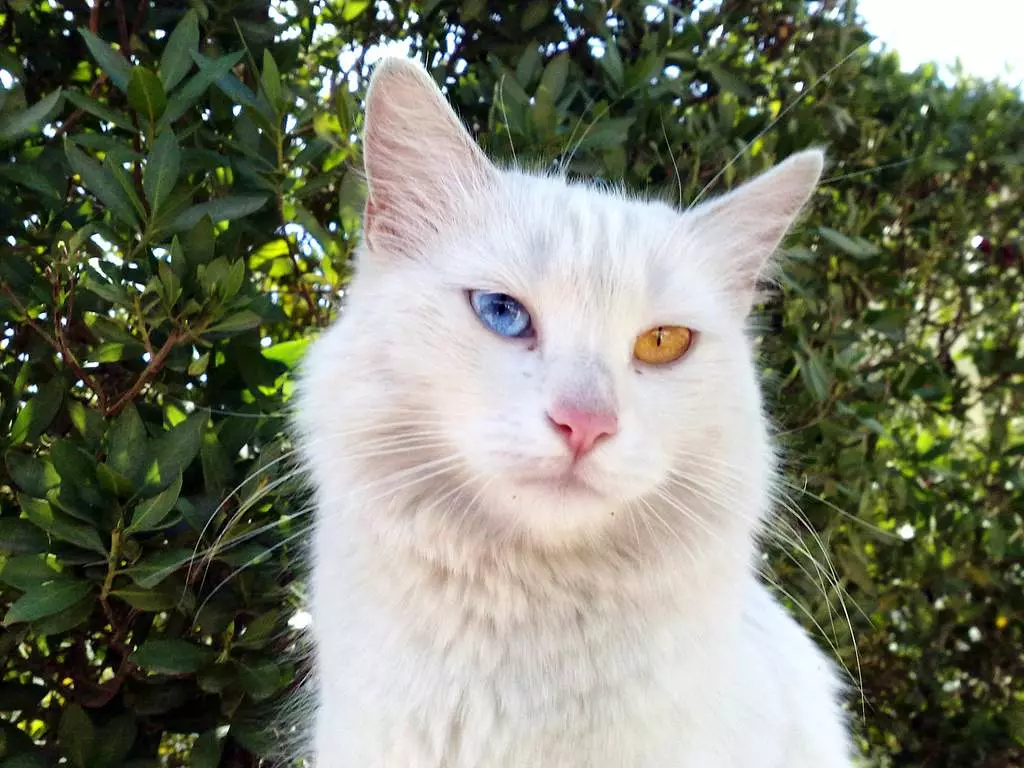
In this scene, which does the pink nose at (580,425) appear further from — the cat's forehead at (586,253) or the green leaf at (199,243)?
the green leaf at (199,243)

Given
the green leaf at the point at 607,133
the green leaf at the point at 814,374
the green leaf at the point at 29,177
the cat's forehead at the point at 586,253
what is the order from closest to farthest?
the cat's forehead at the point at 586,253
the green leaf at the point at 29,177
the green leaf at the point at 607,133
the green leaf at the point at 814,374

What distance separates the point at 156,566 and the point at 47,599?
12 cm

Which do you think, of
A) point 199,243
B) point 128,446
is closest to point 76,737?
point 128,446

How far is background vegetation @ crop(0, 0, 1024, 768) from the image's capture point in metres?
1.09

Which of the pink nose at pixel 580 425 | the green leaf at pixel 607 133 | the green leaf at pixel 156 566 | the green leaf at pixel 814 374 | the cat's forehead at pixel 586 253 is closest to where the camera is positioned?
the pink nose at pixel 580 425

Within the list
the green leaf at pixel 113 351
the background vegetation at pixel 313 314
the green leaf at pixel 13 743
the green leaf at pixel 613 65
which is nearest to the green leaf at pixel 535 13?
the background vegetation at pixel 313 314

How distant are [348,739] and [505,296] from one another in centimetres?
52

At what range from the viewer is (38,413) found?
3.66ft

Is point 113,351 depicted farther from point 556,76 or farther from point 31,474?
point 556,76

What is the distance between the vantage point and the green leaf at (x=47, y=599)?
0.98 meters

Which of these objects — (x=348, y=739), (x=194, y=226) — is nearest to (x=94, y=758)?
(x=348, y=739)

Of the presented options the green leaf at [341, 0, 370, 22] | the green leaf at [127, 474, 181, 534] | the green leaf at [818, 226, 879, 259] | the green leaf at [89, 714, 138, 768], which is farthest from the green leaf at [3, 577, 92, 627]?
the green leaf at [818, 226, 879, 259]

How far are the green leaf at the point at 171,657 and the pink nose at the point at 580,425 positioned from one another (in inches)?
25.3

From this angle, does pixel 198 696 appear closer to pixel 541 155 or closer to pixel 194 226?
pixel 194 226
